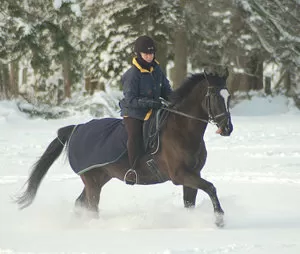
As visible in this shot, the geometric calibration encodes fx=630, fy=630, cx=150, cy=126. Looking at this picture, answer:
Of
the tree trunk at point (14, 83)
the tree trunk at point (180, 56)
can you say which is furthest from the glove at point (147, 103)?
the tree trunk at point (14, 83)

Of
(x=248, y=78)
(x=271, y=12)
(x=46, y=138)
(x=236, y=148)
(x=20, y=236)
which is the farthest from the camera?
(x=248, y=78)

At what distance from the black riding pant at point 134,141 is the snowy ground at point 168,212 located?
741 mm

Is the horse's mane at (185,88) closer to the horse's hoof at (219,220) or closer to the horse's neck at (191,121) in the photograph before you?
the horse's neck at (191,121)

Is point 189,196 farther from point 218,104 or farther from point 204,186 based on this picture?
point 218,104

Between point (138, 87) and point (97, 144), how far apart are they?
101 cm

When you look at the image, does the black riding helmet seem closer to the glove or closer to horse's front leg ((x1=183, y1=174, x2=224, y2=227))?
the glove

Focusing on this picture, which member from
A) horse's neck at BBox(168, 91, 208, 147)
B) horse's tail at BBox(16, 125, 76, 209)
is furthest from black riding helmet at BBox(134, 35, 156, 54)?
horse's tail at BBox(16, 125, 76, 209)

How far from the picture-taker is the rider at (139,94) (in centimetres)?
749

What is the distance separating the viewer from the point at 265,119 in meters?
25.0

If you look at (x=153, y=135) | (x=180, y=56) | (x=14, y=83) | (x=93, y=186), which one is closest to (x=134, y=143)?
(x=153, y=135)

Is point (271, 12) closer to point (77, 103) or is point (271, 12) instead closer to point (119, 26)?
point (119, 26)

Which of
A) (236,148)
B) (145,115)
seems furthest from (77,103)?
(145,115)

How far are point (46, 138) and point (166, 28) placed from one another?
8.88 m

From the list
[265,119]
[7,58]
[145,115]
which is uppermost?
[145,115]
